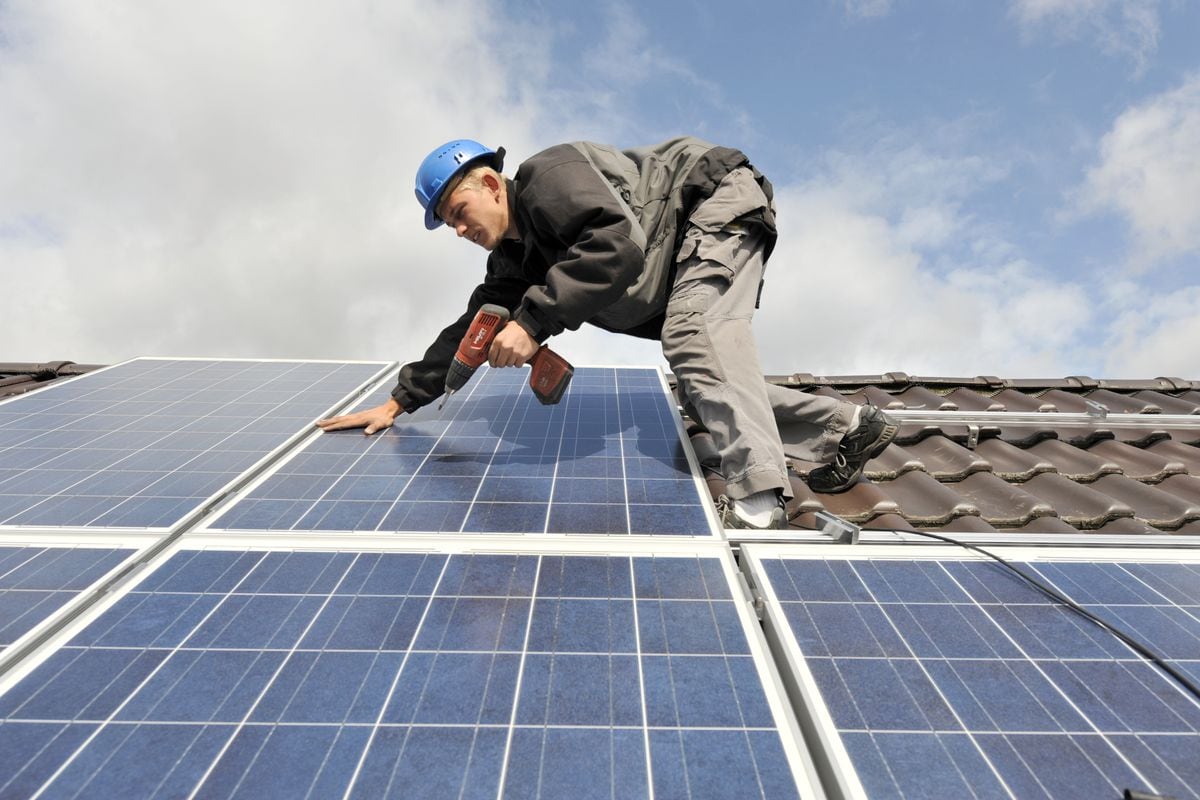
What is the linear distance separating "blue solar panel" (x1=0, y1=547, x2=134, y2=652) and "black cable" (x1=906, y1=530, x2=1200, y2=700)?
108 inches

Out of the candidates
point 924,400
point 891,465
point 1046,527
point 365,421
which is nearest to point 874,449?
point 891,465

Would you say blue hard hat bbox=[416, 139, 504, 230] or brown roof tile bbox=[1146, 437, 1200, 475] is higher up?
blue hard hat bbox=[416, 139, 504, 230]

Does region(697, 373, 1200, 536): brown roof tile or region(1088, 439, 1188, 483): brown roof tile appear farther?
region(1088, 439, 1188, 483): brown roof tile

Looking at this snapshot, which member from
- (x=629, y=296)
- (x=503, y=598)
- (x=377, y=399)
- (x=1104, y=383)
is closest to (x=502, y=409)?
(x=377, y=399)

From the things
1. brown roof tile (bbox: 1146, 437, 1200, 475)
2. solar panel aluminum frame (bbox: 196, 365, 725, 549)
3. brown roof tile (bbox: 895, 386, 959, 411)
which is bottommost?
solar panel aluminum frame (bbox: 196, 365, 725, 549)

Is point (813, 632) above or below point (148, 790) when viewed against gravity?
above

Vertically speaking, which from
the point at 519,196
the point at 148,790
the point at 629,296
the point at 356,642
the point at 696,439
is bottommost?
the point at 148,790

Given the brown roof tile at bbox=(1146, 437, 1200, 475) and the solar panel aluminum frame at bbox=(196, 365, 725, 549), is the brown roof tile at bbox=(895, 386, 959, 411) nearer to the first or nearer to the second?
the brown roof tile at bbox=(1146, 437, 1200, 475)

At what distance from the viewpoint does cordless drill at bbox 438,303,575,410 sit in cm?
307

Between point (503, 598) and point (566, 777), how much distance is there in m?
0.64

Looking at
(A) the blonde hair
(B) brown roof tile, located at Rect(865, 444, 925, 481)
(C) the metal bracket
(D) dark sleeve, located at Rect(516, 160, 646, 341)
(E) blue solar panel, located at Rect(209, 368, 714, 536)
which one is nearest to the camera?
(C) the metal bracket

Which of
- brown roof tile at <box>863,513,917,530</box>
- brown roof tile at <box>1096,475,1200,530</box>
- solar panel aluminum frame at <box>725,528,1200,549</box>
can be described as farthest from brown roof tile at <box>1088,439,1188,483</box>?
brown roof tile at <box>863,513,917,530</box>

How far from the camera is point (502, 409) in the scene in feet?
12.6

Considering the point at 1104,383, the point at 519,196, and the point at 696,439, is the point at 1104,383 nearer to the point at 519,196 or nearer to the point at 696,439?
the point at 696,439
